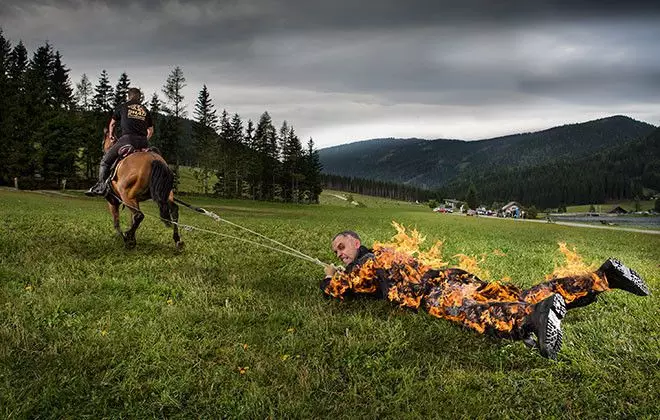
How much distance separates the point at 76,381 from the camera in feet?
15.0

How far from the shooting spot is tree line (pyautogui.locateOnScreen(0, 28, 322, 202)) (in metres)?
62.5

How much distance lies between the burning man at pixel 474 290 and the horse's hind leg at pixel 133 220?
250 inches

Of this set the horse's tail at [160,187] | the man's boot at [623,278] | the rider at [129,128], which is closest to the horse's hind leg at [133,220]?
the horse's tail at [160,187]

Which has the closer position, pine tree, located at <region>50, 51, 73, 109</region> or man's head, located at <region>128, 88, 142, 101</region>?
man's head, located at <region>128, 88, 142, 101</region>

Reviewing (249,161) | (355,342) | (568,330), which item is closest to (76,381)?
(355,342)

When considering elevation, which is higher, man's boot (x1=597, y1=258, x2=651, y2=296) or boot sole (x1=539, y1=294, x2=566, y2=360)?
man's boot (x1=597, y1=258, x2=651, y2=296)

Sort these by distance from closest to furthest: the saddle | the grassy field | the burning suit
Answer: the grassy field
the burning suit
the saddle

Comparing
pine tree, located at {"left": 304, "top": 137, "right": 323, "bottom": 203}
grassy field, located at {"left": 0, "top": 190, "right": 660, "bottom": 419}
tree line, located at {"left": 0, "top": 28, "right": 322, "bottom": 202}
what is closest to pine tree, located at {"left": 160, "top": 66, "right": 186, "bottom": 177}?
tree line, located at {"left": 0, "top": 28, "right": 322, "bottom": 202}

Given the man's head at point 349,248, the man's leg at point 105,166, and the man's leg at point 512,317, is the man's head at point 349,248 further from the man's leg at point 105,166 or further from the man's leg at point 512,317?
the man's leg at point 105,166

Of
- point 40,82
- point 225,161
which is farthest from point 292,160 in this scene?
point 40,82

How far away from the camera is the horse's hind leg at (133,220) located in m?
11.2

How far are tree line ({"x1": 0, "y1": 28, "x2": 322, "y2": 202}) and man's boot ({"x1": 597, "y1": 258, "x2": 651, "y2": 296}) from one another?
61.8 m

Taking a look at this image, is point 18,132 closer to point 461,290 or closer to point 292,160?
point 292,160

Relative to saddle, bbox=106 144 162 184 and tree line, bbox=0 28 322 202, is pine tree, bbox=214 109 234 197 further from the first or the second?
saddle, bbox=106 144 162 184
